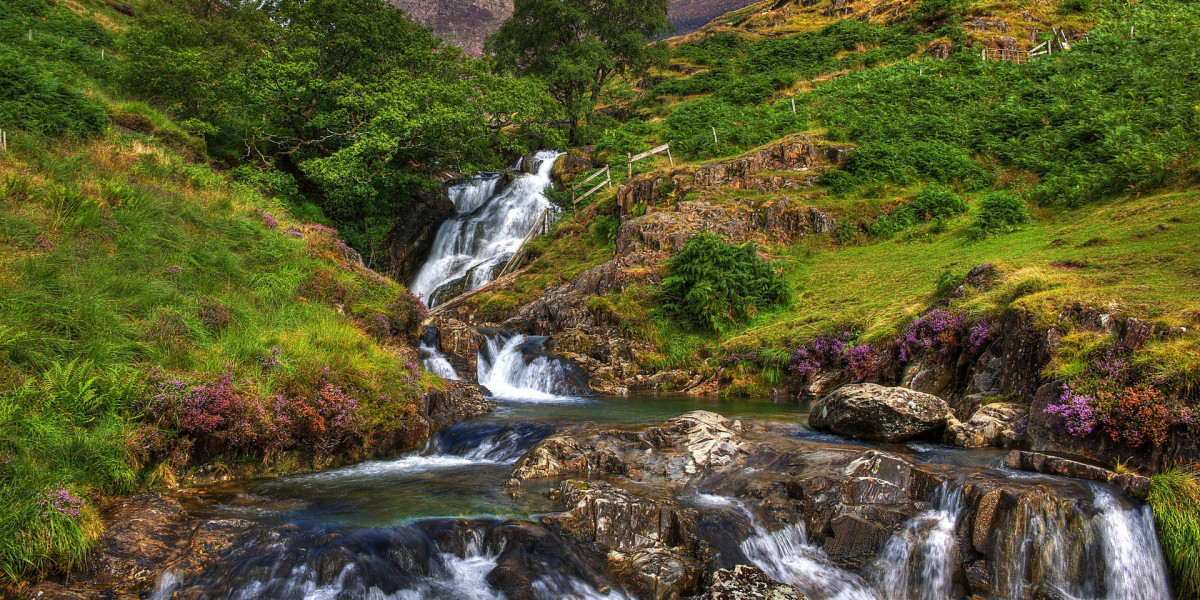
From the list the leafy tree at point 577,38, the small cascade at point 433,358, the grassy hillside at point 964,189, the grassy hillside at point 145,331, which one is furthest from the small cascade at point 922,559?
the leafy tree at point 577,38

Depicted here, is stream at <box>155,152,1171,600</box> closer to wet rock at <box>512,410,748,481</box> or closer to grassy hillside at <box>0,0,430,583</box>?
wet rock at <box>512,410,748,481</box>

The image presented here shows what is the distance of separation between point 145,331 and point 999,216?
2093cm

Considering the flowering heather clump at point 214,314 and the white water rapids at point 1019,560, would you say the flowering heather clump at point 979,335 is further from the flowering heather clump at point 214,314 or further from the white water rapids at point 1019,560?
the flowering heather clump at point 214,314

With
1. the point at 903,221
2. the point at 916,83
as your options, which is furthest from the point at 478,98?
the point at 916,83

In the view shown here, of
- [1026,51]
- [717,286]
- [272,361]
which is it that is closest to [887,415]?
[717,286]

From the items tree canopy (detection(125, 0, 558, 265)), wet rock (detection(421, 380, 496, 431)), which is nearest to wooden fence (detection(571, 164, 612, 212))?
tree canopy (detection(125, 0, 558, 265))

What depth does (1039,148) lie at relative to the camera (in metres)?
22.1

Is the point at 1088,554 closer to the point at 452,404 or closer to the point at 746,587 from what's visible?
the point at 746,587

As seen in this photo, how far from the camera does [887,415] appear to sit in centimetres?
945

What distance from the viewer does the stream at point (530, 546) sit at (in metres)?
5.73

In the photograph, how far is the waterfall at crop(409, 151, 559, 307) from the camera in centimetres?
2581

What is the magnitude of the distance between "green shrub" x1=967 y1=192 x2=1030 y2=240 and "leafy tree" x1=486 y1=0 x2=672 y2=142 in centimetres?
2648

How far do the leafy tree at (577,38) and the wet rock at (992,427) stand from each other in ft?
112

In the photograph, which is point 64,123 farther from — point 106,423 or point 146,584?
point 146,584
